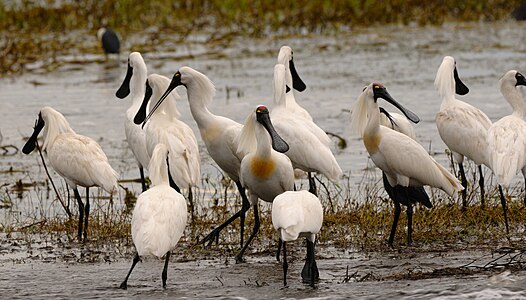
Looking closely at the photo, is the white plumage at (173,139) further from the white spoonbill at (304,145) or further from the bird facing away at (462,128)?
the bird facing away at (462,128)

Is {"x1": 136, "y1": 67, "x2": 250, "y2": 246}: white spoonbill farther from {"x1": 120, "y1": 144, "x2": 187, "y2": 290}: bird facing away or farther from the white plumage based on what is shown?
{"x1": 120, "y1": 144, "x2": 187, "y2": 290}: bird facing away

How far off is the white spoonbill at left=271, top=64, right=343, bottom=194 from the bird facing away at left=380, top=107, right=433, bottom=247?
487 mm

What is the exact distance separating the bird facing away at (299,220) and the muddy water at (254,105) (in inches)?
4.9

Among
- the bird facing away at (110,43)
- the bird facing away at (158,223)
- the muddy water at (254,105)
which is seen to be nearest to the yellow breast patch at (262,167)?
the muddy water at (254,105)

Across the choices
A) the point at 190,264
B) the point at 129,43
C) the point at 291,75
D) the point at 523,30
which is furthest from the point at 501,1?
the point at 190,264

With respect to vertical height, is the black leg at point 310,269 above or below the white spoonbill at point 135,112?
below

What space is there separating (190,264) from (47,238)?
1.64 metres

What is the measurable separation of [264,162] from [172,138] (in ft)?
4.86

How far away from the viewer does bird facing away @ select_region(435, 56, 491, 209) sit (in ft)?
32.1

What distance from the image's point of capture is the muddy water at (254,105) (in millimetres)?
7387

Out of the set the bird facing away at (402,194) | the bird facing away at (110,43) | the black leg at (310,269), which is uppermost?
the bird facing away at (110,43)

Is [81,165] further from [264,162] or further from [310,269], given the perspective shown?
[310,269]

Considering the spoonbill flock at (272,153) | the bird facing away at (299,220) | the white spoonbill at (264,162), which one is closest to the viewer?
the bird facing away at (299,220)

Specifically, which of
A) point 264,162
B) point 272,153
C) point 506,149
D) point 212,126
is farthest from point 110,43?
point 506,149
